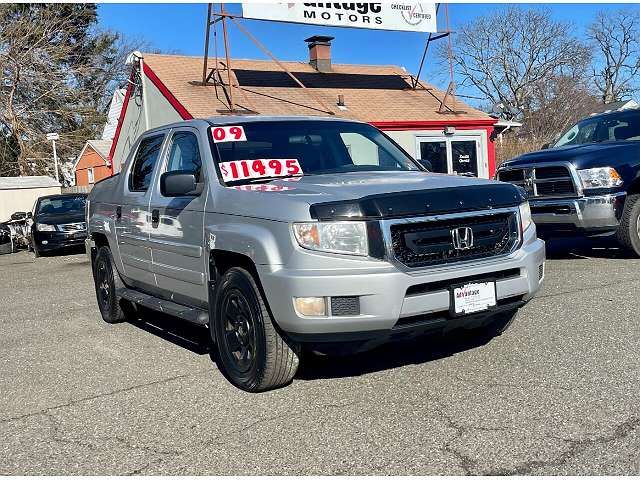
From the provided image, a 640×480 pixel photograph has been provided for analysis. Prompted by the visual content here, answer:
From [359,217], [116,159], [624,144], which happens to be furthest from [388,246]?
[116,159]

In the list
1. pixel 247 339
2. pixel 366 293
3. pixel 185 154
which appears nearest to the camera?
pixel 366 293

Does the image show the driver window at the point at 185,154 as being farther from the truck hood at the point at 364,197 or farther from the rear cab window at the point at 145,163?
the truck hood at the point at 364,197

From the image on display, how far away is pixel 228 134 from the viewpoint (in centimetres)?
531

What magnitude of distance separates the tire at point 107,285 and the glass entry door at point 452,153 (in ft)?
47.8

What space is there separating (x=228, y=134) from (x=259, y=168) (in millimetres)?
418

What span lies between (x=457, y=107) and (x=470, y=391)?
61.5ft

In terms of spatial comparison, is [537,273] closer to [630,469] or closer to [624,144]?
[630,469]

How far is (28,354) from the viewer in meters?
6.13

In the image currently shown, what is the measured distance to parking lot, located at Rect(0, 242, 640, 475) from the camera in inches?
136

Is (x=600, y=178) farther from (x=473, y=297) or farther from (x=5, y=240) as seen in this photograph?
(x=5, y=240)

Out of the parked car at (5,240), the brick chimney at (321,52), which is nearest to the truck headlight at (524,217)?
the parked car at (5,240)

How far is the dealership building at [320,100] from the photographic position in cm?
1914

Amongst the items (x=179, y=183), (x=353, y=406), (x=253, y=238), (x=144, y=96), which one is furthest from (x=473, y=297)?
(x=144, y=96)

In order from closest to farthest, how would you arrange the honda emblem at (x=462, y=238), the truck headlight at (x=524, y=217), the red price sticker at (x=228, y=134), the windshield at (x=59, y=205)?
the honda emblem at (x=462, y=238) < the truck headlight at (x=524, y=217) < the red price sticker at (x=228, y=134) < the windshield at (x=59, y=205)
